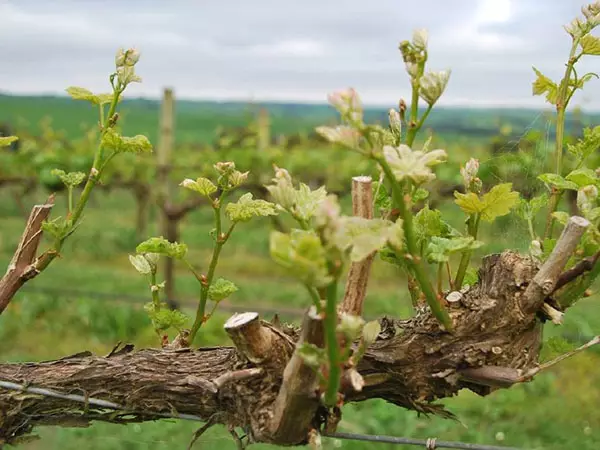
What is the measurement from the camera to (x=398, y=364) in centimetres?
116

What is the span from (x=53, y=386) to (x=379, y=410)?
2992 mm

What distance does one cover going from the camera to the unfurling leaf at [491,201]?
3.70 ft

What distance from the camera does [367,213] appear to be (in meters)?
1.09

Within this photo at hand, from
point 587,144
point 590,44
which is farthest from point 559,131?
point 590,44

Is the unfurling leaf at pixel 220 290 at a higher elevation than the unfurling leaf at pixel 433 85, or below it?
below

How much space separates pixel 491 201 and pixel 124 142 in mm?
607

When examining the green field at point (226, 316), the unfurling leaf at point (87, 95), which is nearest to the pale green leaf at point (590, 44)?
the green field at point (226, 316)

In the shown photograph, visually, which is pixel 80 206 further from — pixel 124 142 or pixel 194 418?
pixel 194 418

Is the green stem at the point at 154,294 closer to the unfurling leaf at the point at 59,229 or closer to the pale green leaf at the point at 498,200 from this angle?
the unfurling leaf at the point at 59,229

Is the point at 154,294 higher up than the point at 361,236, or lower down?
lower down

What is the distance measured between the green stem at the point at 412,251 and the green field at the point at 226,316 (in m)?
0.17

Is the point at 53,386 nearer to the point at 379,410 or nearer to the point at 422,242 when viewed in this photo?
the point at 422,242

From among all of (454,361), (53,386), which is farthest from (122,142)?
(454,361)

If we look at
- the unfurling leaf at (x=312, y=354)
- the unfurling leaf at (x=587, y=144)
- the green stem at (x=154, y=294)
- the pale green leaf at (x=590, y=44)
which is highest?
the pale green leaf at (x=590, y=44)
